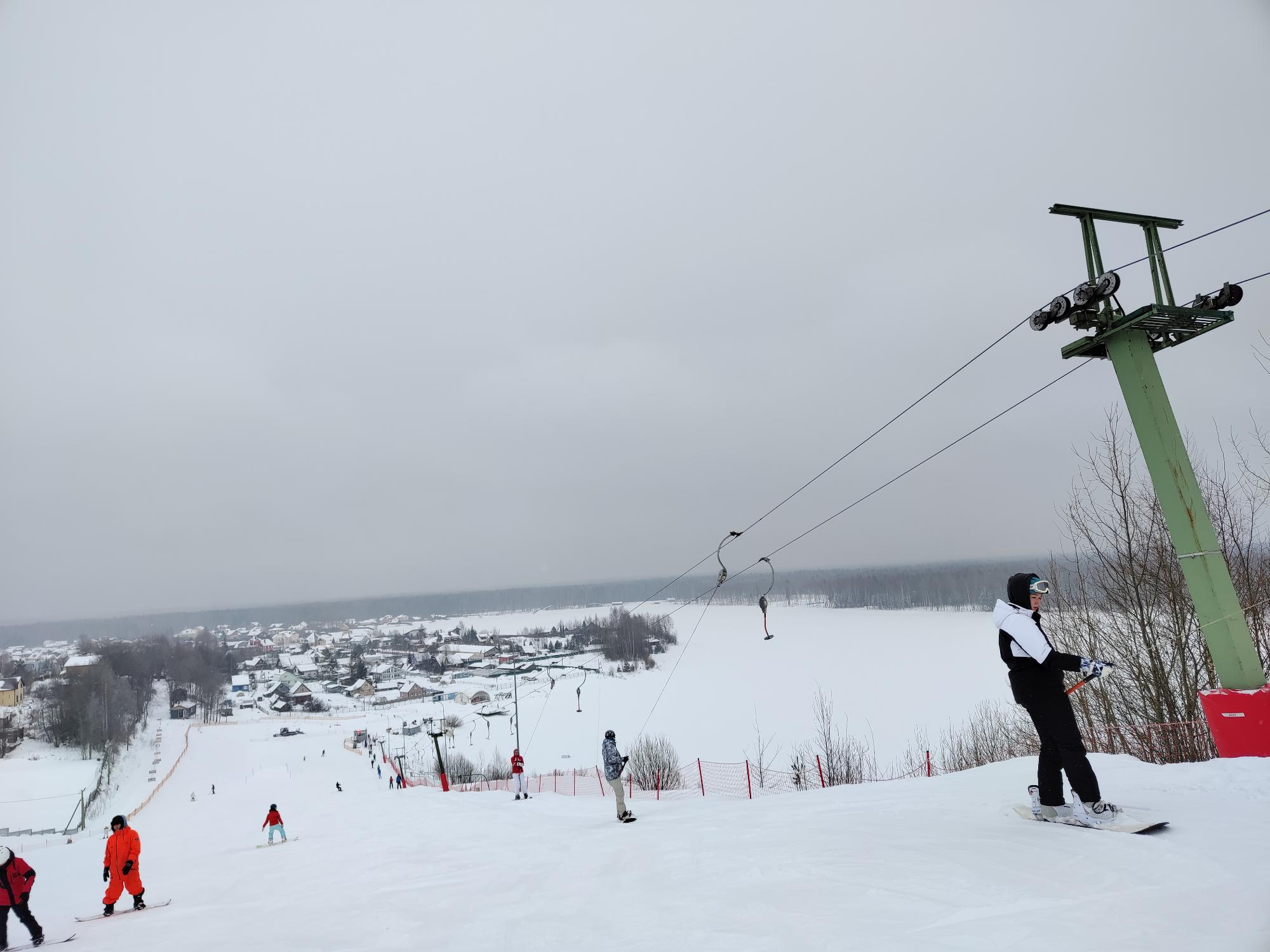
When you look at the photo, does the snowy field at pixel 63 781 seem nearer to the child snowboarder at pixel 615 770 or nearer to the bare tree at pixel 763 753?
the child snowboarder at pixel 615 770

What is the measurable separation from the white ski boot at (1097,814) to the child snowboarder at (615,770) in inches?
223

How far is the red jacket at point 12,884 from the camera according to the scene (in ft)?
21.7

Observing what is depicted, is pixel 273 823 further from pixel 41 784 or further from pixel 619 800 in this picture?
pixel 41 784

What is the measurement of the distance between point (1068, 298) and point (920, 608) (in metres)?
131

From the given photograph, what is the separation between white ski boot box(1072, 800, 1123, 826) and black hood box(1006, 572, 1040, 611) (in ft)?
4.55

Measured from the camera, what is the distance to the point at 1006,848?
168 inches

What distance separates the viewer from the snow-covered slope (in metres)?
3.25

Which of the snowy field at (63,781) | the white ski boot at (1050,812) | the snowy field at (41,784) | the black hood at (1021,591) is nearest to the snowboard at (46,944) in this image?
the white ski boot at (1050,812)

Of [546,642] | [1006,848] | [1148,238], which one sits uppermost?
[1148,238]

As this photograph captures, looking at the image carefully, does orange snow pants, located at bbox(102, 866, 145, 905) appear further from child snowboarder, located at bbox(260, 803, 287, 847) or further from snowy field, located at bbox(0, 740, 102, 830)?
snowy field, located at bbox(0, 740, 102, 830)

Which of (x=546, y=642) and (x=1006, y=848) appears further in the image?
(x=546, y=642)

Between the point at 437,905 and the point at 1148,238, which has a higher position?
the point at 1148,238

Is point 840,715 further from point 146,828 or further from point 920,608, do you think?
point 920,608

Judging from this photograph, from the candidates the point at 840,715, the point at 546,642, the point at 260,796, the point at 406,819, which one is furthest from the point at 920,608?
the point at 406,819
